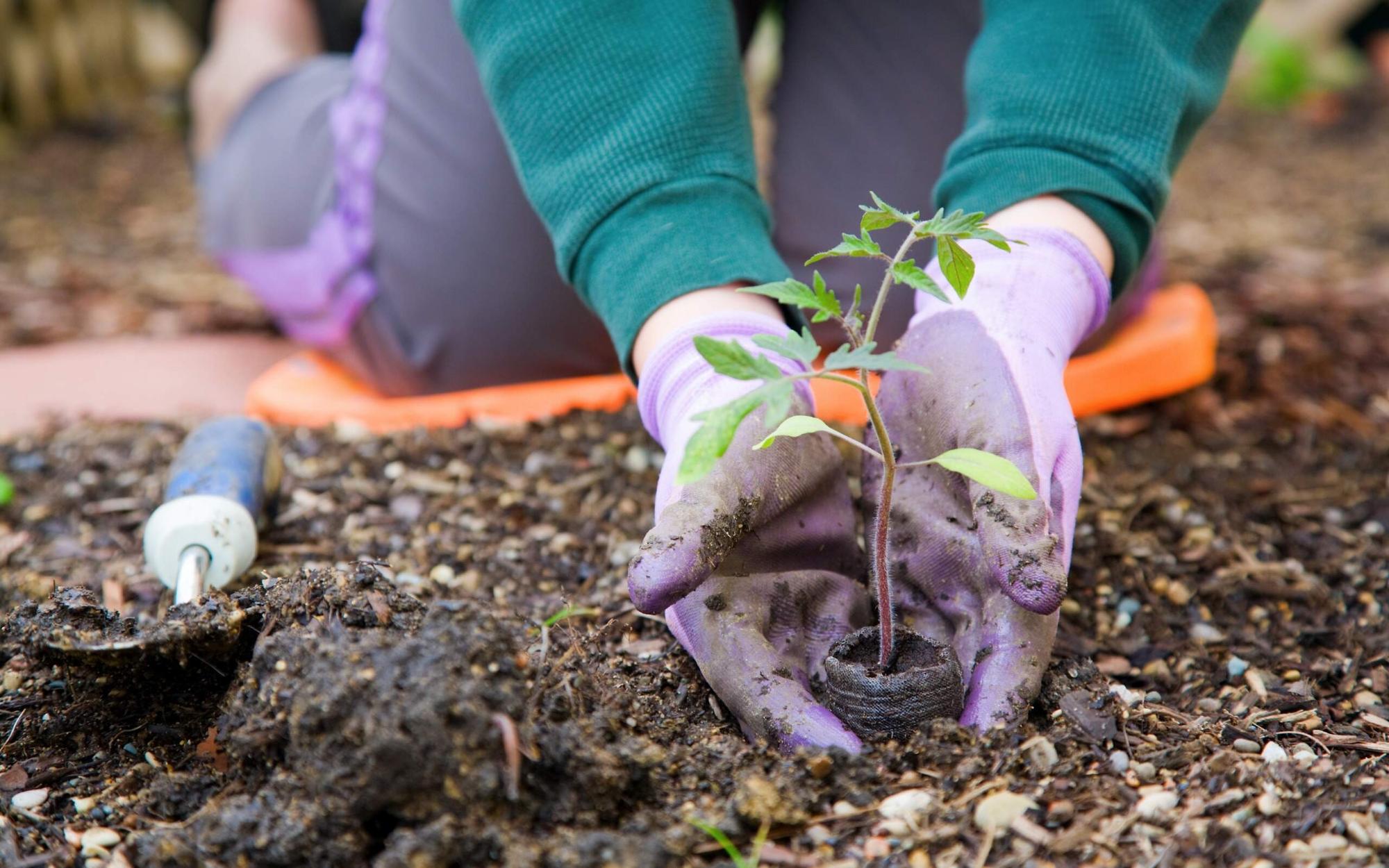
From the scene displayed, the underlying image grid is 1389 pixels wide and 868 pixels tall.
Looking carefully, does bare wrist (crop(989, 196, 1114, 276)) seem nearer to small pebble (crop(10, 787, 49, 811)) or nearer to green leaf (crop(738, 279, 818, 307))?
green leaf (crop(738, 279, 818, 307))

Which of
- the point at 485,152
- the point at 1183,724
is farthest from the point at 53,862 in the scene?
the point at 485,152

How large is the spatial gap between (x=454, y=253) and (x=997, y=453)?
1.20 m

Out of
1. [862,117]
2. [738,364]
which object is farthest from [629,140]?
[862,117]

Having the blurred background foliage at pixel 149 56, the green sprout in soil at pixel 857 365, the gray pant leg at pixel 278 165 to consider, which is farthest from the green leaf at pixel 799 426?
the blurred background foliage at pixel 149 56

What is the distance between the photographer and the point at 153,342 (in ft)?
8.48

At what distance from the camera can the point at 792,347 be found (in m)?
0.90

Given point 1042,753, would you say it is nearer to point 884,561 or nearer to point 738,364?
point 884,561

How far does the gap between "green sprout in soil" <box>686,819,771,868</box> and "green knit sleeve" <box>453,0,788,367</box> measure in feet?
1.94

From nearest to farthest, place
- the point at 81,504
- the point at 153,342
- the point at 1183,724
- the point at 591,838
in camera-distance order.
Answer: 1. the point at 591,838
2. the point at 1183,724
3. the point at 81,504
4. the point at 153,342

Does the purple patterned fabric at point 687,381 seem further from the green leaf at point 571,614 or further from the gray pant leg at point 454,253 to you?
the gray pant leg at point 454,253

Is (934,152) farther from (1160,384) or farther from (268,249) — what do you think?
(268,249)

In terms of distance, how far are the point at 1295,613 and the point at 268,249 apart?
5.98 ft

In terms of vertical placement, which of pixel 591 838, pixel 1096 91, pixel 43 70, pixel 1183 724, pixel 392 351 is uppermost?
pixel 1096 91

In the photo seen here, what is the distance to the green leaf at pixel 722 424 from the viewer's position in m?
0.79
